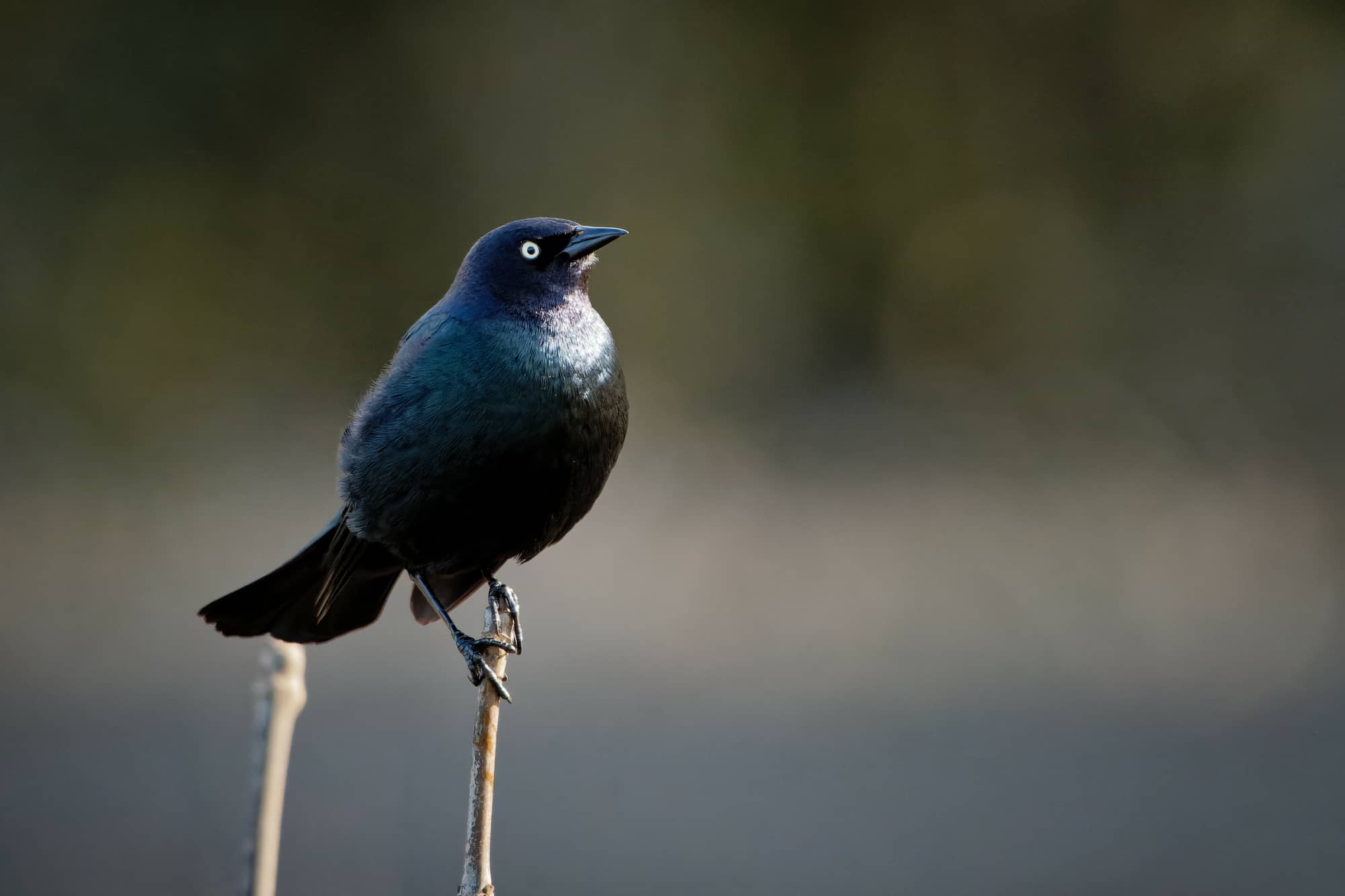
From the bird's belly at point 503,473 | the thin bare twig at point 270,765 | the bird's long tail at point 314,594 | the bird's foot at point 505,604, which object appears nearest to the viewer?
the thin bare twig at point 270,765

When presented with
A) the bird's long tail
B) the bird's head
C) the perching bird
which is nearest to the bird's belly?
the perching bird

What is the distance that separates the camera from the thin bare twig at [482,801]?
163 cm

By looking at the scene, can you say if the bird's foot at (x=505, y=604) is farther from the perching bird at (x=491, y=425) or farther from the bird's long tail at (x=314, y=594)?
the bird's long tail at (x=314, y=594)

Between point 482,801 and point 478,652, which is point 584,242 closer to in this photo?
point 478,652

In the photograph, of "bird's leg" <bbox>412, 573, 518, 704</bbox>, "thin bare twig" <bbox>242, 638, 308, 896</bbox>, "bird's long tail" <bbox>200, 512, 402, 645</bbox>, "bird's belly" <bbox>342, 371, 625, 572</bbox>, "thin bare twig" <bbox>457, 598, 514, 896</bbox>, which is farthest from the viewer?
"bird's long tail" <bbox>200, 512, 402, 645</bbox>

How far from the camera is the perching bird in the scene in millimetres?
2455

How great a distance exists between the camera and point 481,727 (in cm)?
192

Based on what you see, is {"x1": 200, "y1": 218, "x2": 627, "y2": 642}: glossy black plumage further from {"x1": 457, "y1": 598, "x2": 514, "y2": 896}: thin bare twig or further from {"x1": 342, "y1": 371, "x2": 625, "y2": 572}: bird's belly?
{"x1": 457, "y1": 598, "x2": 514, "y2": 896}: thin bare twig

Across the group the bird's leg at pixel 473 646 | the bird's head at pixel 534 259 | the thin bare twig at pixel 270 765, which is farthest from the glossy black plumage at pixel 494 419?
the thin bare twig at pixel 270 765

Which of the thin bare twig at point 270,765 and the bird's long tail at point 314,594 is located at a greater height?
the bird's long tail at point 314,594

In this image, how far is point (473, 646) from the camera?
270 centimetres

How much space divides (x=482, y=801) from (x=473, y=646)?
3.17 ft

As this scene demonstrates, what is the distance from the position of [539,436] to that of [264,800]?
3.76 ft

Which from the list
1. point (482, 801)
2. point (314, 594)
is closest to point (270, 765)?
point (482, 801)
